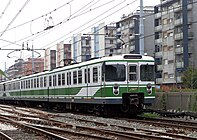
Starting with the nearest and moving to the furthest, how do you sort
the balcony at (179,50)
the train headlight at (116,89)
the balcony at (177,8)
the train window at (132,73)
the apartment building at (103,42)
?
the train headlight at (116,89) < the train window at (132,73) < the balcony at (177,8) < the balcony at (179,50) < the apartment building at (103,42)

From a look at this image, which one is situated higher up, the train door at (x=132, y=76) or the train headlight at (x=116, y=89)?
the train door at (x=132, y=76)

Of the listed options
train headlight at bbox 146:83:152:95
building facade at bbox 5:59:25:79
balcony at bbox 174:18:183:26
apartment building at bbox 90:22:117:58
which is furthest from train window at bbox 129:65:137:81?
building facade at bbox 5:59:25:79

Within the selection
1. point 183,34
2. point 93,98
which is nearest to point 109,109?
point 93,98

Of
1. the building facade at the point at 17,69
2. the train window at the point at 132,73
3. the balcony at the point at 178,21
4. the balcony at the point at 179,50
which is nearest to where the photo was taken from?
the train window at the point at 132,73

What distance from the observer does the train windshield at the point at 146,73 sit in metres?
18.8

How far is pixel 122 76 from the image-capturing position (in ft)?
60.5

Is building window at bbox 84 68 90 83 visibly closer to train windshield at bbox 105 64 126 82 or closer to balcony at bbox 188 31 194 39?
train windshield at bbox 105 64 126 82

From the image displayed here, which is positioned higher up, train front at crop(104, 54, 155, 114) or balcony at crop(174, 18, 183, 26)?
balcony at crop(174, 18, 183, 26)

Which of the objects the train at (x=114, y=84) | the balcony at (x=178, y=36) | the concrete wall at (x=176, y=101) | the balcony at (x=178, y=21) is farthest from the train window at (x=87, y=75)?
the balcony at (x=178, y=21)

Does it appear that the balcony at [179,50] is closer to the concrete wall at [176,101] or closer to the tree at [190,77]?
the tree at [190,77]

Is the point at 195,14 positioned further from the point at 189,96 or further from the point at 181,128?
the point at 181,128

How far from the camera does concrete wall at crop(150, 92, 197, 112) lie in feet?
66.1

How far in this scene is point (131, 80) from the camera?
18.6m

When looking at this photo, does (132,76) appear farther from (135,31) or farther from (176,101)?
(135,31)
